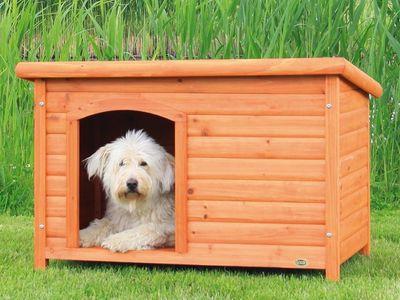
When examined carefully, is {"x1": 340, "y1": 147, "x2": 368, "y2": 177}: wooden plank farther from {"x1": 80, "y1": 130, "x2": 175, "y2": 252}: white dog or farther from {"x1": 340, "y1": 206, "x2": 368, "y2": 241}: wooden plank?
{"x1": 80, "y1": 130, "x2": 175, "y2": 252}: white dog

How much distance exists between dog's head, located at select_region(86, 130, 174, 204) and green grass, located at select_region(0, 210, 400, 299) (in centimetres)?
42

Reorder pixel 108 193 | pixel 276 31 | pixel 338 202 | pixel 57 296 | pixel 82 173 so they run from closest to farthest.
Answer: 1. pixel 57 296
2. pixel 338 202
3. pixel 108 193
4. pixel 82 173
5. pixel 276 31

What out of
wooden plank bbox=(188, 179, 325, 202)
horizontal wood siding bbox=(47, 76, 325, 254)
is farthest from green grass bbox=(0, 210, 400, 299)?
wooden plank bbox=(188, 179, 325, 202)

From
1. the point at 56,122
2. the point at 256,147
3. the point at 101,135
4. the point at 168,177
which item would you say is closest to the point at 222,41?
the point at 101,135

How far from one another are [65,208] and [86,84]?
27.1 inches

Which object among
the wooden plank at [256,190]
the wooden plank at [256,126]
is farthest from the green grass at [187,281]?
the wooden plank at [256,126]

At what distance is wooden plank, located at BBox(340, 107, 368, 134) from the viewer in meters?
5.01

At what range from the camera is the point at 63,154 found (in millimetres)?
5164

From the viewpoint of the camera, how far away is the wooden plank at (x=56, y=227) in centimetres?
519

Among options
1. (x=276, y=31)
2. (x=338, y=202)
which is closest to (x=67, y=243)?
(x=338, y=202)

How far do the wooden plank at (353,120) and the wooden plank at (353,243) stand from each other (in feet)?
1.97

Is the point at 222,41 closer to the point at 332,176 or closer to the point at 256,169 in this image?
the point at 256,169

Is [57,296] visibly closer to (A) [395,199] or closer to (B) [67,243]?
(B) [67,243]

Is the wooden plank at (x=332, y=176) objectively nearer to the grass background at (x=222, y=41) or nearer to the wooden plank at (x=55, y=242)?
the wooden plank at (x=55, y=242)
